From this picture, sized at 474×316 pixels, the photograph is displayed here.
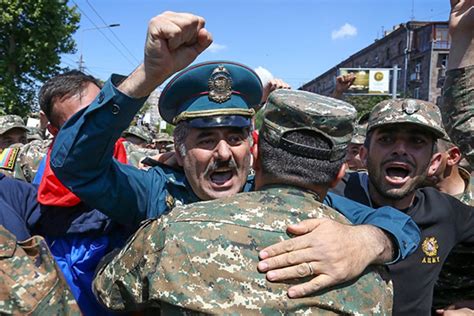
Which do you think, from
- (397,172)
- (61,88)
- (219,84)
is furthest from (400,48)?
(61,88)

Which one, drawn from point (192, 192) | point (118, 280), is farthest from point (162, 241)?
point (192, 192)

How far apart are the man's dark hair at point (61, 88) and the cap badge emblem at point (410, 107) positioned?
168 cm

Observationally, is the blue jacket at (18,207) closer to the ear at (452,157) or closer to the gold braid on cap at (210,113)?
the gold braid on cap at (210,113)

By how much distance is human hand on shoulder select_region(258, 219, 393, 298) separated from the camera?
1535 mm

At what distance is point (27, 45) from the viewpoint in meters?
19.9

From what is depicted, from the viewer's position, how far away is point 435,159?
329 cm

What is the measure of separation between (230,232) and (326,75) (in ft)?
268

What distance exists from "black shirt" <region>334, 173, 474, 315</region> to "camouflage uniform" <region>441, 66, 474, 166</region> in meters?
0.48

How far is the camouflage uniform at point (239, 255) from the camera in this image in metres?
1.54

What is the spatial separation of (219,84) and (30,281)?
3.86ft

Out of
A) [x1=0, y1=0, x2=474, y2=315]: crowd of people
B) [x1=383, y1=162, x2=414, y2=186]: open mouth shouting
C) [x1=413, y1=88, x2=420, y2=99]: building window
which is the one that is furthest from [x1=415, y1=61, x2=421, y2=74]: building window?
[x1=0, y1=0, x2=474, y2=315]: crowd of people

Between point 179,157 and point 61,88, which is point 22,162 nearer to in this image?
point 61,88

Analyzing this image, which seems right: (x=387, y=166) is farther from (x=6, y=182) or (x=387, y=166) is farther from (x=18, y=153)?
(x=18, y=153)

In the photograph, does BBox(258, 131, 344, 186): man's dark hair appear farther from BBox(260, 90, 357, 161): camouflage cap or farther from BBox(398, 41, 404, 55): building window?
BBox(398, 41, 404, 55): building window
